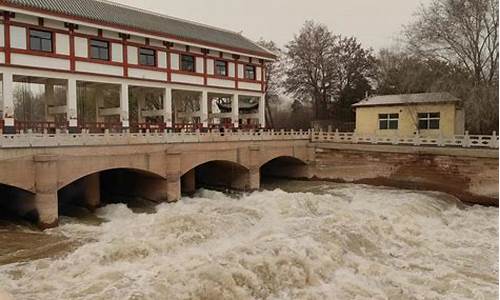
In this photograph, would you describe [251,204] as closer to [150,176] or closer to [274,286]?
[150,176]

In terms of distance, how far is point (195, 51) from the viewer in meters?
25.9

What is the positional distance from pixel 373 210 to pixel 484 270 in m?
5.83

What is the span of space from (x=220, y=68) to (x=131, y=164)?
12045 millimetres

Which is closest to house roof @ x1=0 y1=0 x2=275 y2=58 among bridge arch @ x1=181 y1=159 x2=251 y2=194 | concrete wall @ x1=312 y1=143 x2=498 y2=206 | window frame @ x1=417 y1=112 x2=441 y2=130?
bridge arch @ x1=181 y1=159 x2=251 y2=194

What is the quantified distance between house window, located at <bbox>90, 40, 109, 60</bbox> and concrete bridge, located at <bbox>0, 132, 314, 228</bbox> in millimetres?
5703

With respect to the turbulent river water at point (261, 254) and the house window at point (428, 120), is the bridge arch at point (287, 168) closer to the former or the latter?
the house window at point (428, 120)

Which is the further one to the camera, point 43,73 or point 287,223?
point 43,73

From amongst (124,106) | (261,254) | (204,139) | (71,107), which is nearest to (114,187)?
(124,106)

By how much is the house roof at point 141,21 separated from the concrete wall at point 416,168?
10204mm

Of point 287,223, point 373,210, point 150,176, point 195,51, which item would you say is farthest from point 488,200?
point 195,51

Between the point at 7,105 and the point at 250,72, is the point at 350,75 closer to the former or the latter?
the point at 250,72

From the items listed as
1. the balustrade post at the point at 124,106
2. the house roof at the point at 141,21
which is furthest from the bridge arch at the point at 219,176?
the house roof at the point at 141,21

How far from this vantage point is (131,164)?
18234mm

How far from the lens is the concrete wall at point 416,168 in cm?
2059
